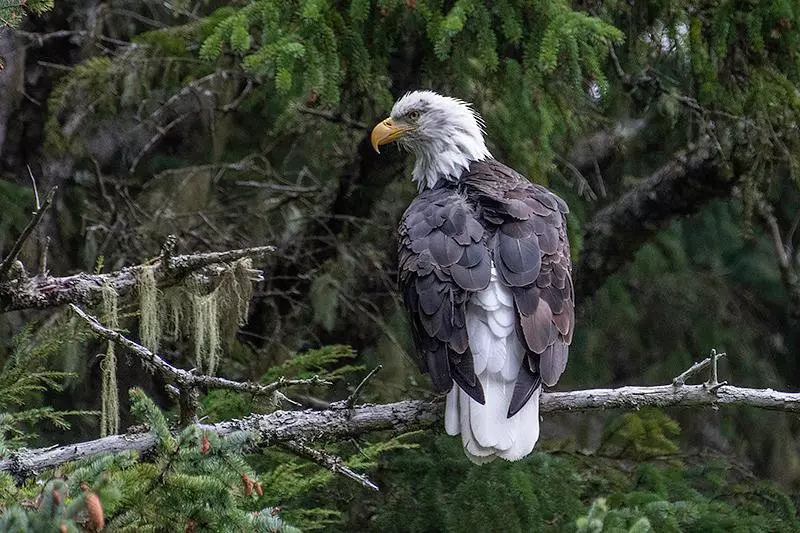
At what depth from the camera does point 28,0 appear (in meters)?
3.47

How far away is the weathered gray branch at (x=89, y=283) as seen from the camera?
3.77 m

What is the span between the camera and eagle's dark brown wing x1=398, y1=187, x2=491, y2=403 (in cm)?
415

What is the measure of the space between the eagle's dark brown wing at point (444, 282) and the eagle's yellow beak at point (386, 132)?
0.95 meters

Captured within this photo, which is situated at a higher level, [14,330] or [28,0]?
[28,0]

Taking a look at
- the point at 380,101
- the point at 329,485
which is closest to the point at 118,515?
the point at 329,485

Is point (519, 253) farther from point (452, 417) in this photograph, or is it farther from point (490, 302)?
point (452, 417)

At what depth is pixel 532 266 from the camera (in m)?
4.36

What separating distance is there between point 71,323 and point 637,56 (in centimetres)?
334

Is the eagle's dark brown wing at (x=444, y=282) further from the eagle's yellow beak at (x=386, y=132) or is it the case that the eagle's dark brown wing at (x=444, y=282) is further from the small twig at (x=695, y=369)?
the eagle's yellow beak at (x=386, y=132)

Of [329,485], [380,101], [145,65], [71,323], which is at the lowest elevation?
[329,485]

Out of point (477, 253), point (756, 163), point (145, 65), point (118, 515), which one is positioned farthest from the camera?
point (145, 65)

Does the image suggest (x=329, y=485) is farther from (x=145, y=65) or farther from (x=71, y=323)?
(x=145, y=65)

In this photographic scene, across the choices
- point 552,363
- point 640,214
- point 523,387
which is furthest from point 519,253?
point 640,214

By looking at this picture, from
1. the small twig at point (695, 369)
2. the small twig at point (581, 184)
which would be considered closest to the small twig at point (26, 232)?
the small twig at point (695, 369)
